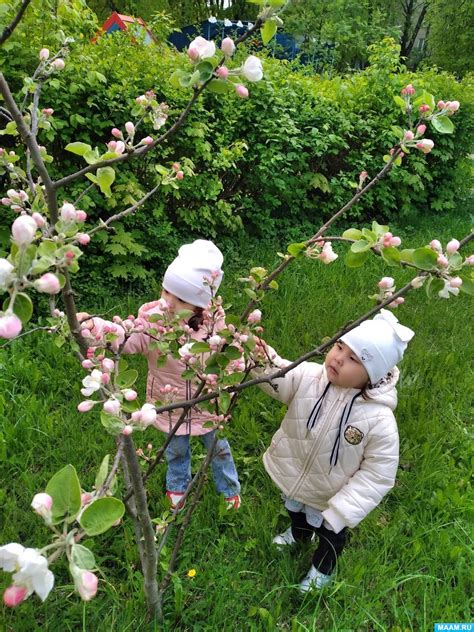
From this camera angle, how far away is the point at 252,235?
4809 millimetres

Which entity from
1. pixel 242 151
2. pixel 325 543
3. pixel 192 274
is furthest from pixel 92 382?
pixel 242 151

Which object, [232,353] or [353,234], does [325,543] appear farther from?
[353,234]

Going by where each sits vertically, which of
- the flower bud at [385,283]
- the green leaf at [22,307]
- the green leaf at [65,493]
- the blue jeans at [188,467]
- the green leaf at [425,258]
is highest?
the green leaf at [22,307]

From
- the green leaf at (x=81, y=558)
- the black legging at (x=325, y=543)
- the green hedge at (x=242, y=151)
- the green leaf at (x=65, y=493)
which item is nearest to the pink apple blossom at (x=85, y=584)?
the green leaf at (x=81, y=558)

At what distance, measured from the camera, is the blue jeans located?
209 centimetres

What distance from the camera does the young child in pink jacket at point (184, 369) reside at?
68.2 inches

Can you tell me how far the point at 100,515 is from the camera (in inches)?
29.0

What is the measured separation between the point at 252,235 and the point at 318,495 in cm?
331

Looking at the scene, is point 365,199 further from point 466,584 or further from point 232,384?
point 232,384

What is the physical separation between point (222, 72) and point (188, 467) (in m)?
1.67

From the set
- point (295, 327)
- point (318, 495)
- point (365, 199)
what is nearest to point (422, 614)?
point (318, 495)

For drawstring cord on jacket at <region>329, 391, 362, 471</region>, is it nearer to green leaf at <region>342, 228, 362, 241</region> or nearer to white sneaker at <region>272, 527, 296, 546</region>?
white sneaker at <region>272, 527, 296, 546</region>

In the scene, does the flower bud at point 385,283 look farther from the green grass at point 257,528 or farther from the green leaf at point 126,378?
the green grass at point 257,528

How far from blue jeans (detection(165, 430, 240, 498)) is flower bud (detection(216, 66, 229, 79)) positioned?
1482 mm
